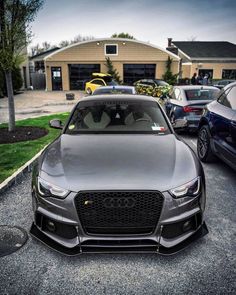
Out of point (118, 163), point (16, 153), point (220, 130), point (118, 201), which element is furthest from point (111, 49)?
point (118, 201)

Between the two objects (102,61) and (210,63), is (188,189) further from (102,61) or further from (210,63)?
(210,63)

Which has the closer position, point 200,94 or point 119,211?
point 119,211

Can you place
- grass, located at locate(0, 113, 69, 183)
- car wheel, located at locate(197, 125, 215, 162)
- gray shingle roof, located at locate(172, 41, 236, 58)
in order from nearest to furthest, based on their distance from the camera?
grass, located at locate(0, 113, 69, 183)
car wheel, located at locate(197, 125, 215, 162)
gray shingle roof, located at locate(172, 41, 236, 58)

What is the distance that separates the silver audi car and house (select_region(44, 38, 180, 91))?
3215 cm

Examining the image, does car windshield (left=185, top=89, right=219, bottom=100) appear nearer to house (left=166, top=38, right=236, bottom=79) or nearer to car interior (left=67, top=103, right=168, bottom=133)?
car interior (left=67, top=103, right=168, bottom=133)

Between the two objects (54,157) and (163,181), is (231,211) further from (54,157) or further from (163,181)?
(54,157)

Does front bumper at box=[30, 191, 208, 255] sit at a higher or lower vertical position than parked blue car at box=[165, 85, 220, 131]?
Answer: lower

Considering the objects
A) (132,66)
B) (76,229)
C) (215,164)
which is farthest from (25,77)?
(76,229)

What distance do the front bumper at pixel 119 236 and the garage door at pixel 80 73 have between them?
108ft

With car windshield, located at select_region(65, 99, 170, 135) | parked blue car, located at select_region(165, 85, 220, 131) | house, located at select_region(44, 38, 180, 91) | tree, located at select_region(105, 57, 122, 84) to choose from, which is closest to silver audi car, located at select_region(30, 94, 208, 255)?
car windshield, located at select_region(65, 99, 170, 135)

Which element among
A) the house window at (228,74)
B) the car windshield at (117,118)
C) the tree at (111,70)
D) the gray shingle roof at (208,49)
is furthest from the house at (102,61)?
the car windshield at (117,118)

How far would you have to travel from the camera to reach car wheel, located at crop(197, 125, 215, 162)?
20.3 ft

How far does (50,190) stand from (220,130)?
368cm

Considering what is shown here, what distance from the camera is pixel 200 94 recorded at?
30.5 ft
